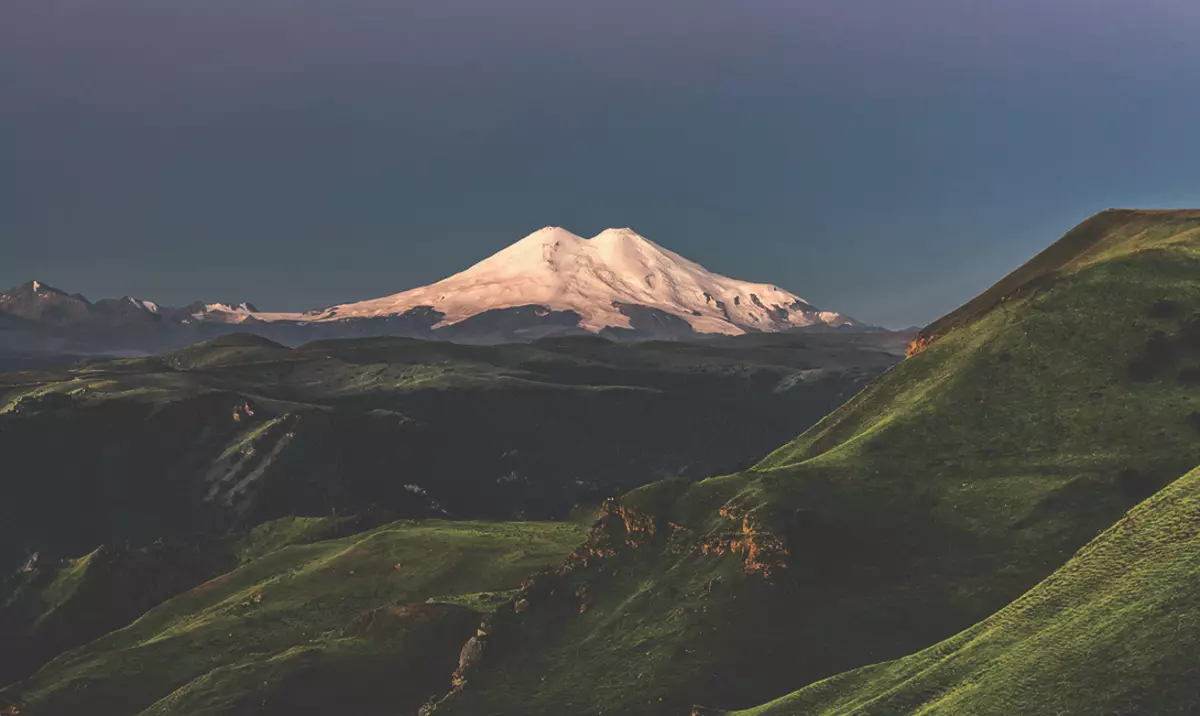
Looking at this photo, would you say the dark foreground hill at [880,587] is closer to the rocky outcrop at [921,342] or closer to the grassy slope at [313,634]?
the grassy slope at [313,634]

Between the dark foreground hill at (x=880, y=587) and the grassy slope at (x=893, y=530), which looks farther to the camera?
the grassy slope at (x=893, y=530)

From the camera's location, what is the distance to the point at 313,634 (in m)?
141

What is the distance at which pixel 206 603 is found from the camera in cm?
16975

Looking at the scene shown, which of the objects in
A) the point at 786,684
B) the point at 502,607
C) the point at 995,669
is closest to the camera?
the point at 995,669

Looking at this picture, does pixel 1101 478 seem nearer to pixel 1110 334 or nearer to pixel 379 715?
pixel 1110 334

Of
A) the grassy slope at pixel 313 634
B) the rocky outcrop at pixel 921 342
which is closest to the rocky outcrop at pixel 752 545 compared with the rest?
the grassy slope at pixel 313 634

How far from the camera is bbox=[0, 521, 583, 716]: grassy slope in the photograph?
11438 centimetres

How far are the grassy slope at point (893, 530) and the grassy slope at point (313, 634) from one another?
1538 centimetres

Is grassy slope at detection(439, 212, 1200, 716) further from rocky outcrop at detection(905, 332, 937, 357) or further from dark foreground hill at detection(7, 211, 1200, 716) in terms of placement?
rocky outcrop at detection(905, 332, 937, 357)

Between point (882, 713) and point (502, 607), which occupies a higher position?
point (502, 607)

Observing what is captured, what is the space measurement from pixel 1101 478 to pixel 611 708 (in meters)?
53.3

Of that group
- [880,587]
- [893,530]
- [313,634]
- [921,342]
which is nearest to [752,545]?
[880,587]

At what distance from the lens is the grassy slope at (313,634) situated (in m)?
114

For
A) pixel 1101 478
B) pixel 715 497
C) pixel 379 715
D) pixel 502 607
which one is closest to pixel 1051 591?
pixel 1101 478
